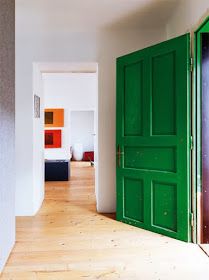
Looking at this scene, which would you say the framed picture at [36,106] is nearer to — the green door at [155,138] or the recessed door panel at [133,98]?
the green door at [155,138]

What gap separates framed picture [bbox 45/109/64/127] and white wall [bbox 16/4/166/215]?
6015mm

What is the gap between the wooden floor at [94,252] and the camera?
238cm

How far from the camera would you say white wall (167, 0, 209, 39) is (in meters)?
2.75

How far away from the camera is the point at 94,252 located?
2797mm

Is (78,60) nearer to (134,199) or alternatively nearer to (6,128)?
(6,128)

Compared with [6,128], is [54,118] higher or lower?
higher

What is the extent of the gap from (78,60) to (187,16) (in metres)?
1.62

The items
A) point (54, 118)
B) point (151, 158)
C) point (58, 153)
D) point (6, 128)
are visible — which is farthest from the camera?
point (54, 118)

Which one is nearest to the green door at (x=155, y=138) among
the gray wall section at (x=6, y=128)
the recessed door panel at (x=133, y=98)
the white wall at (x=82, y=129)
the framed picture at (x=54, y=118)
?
the recessed door panel at (x=133, y=98)

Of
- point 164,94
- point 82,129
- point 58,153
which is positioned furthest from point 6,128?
point 82,129

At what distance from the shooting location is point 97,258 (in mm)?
2664

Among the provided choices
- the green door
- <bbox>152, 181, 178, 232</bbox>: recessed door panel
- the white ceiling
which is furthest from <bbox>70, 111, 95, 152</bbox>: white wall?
<bbox>152, 181, 178, 232</bbox>: recessed door panel

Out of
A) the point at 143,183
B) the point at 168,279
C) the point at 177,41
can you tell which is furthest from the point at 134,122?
the point at 168,279

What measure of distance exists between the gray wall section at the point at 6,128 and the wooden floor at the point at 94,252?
0.88 feet
